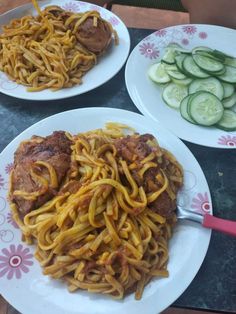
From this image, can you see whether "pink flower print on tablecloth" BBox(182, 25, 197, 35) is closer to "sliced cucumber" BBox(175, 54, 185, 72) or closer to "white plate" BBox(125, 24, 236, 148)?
"white plate" BBox(125, 24, 236, 148)

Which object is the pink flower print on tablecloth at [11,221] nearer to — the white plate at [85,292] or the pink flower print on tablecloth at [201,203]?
the white plate at [85,292]

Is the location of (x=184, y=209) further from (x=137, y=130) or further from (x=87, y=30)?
(x=87, y=30)

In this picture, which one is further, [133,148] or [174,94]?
[174,94]

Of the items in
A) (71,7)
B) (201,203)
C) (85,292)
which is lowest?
(85,292)

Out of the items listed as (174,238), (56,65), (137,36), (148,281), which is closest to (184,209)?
(174,238)

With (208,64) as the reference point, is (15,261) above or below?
below

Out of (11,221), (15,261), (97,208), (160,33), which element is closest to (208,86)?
(160,33)

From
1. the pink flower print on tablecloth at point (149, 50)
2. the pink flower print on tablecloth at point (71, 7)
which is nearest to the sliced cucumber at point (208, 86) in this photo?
the pink flower print on tablecloth at point (149, 50)

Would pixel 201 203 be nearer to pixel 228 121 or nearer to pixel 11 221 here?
pixel 228 121
